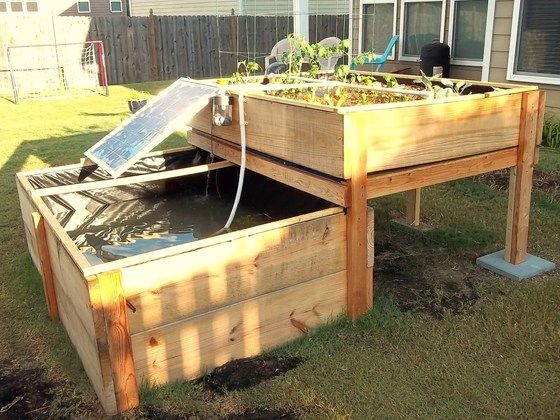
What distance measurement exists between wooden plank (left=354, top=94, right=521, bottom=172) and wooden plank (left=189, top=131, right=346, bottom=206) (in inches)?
9.3

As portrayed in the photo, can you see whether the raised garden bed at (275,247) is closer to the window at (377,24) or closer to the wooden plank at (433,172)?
the wooden plank at (433,172)

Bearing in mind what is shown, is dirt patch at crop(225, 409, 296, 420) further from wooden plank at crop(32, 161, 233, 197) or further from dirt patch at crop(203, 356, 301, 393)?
wooden plank at crop(32, 161, 233, 197)

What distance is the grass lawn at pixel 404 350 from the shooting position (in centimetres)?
265

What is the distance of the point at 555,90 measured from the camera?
7.09 metres

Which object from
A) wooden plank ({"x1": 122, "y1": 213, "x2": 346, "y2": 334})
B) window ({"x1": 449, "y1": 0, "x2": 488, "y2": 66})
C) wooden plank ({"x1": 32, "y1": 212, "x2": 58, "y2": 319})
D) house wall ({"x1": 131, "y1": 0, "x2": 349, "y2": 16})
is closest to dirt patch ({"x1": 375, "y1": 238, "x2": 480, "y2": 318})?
wooden plank ({"x1": 122, "y1": 213, "x2": 346, "y2": 334})

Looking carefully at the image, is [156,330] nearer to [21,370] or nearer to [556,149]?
[21,370]

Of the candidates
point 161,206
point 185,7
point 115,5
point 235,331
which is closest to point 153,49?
point 185,7

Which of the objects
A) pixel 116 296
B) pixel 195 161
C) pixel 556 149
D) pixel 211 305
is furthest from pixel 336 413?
pixel 556 149

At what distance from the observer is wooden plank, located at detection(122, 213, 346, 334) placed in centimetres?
260

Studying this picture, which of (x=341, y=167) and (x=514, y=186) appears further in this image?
(x=514, y=186)

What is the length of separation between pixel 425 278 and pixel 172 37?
15.2 meters

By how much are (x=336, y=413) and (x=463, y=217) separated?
2.98 m

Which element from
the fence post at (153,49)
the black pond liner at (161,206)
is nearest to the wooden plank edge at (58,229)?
the black pond liner at (161,206)

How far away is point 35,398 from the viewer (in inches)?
110
